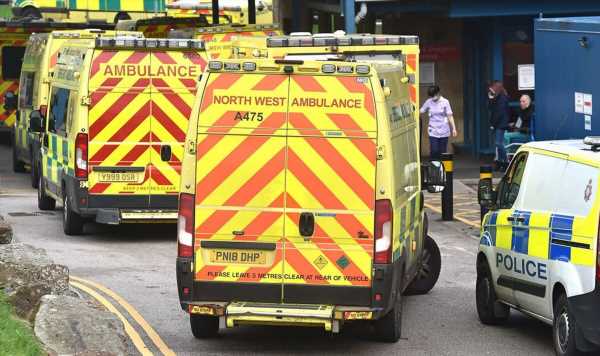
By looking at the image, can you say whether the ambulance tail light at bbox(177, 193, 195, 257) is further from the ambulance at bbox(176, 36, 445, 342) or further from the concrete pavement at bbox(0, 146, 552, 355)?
the concrete pavement at bbox(0, 146, 552, 355)

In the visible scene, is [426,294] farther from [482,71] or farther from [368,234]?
[482,71]

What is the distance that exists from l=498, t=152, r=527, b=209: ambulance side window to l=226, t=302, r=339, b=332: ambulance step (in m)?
2.34

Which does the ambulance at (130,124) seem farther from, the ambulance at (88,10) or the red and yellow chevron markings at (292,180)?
the ambulance at (88,10)

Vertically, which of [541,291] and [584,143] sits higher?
[584,143]

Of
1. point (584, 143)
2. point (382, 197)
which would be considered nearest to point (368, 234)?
point (382, 197)

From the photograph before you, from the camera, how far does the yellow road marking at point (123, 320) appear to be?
39.6ft

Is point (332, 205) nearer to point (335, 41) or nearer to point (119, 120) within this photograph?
point (335, 41)

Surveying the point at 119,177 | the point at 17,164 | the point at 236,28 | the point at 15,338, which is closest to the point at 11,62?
the point at 17,164

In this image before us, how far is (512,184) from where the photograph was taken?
13.0m

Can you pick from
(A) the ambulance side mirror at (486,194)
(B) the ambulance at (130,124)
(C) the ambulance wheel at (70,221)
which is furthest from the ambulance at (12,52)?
(A) the ambulance side mirror at (486,194)

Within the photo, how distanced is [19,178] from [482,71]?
1014cm

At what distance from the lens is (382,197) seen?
1150 centimetres

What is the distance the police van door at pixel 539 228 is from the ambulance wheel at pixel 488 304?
2.18 ft

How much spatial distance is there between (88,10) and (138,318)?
2189cm
